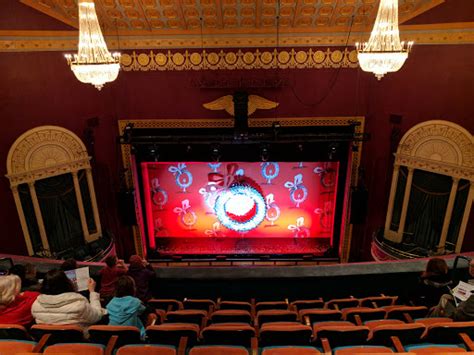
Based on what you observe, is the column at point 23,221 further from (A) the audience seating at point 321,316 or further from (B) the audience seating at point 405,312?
(B) the audience seating at point 405,312

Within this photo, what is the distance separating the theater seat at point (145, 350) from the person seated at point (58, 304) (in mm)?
498

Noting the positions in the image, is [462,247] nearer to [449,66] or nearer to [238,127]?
[449,66]

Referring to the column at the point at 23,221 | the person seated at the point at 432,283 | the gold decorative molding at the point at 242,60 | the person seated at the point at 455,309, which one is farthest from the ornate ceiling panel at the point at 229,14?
the person seated at the point at 455,309

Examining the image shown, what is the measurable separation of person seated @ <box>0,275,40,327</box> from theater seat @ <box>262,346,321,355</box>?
2.06 m

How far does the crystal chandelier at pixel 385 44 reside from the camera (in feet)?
14.3

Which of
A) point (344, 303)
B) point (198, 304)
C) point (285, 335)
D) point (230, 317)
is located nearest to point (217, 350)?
point (285, 335)

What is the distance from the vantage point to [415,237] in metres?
8.72

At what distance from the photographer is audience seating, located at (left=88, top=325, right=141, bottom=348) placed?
325 cm

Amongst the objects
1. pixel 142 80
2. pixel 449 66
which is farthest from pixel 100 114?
pixel 449 66

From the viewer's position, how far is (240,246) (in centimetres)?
1048

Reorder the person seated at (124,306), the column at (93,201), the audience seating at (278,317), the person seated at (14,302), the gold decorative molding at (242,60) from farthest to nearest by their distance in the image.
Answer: the column at (93,201)
the gold decorative molding at (242,60)
the audience seating at (278,317)
the person seated at (124,306)
the person seated at (14,302)

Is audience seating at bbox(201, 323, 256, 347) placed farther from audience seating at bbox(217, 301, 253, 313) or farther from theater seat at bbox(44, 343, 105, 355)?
audience seating at bbox(217, 301, 253, 313)

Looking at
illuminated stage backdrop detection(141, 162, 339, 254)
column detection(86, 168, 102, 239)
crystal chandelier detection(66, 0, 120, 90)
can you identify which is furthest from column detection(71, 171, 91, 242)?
crystal chandelier detection(66, 0, 120, 90)

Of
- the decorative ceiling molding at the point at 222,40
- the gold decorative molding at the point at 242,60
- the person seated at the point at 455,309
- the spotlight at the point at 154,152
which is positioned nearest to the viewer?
the person seated at the point at 455,309
